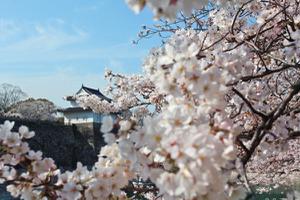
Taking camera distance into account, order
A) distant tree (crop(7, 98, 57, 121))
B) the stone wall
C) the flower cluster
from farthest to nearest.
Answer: distant tree (crop(7, 98, 57, 121))
the stone wall
the flower cluster

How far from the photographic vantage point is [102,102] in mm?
6449

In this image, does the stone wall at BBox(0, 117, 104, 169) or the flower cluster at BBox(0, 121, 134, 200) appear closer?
the flower cluster at BBox(0, 121, 134, 200)

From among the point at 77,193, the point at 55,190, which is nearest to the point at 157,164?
the point at 77,193

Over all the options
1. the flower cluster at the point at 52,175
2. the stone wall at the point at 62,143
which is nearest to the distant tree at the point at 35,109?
the stone wall at the point at 62,143

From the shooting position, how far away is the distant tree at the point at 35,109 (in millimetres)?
39844

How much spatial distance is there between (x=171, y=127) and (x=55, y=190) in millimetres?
742

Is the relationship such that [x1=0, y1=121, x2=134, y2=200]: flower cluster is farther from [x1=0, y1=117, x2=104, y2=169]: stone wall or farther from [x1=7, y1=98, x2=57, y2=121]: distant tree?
[x1=7, y1=98, x2=57, y2=121]: distant tree

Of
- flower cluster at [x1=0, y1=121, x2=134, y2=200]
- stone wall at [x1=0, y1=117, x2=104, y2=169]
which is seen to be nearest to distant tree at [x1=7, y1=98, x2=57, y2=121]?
stone wall at [x1=0, y1=117, x2=104, y2=169]

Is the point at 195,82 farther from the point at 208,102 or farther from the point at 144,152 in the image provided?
the point at 144,152

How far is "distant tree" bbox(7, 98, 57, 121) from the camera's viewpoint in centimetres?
3984

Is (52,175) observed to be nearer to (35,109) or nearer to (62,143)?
(62,143)

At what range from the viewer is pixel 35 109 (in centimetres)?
4078

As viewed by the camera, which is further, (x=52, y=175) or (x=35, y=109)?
(x=35, y=109)

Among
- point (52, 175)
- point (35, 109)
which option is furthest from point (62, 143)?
point (52, 175)
